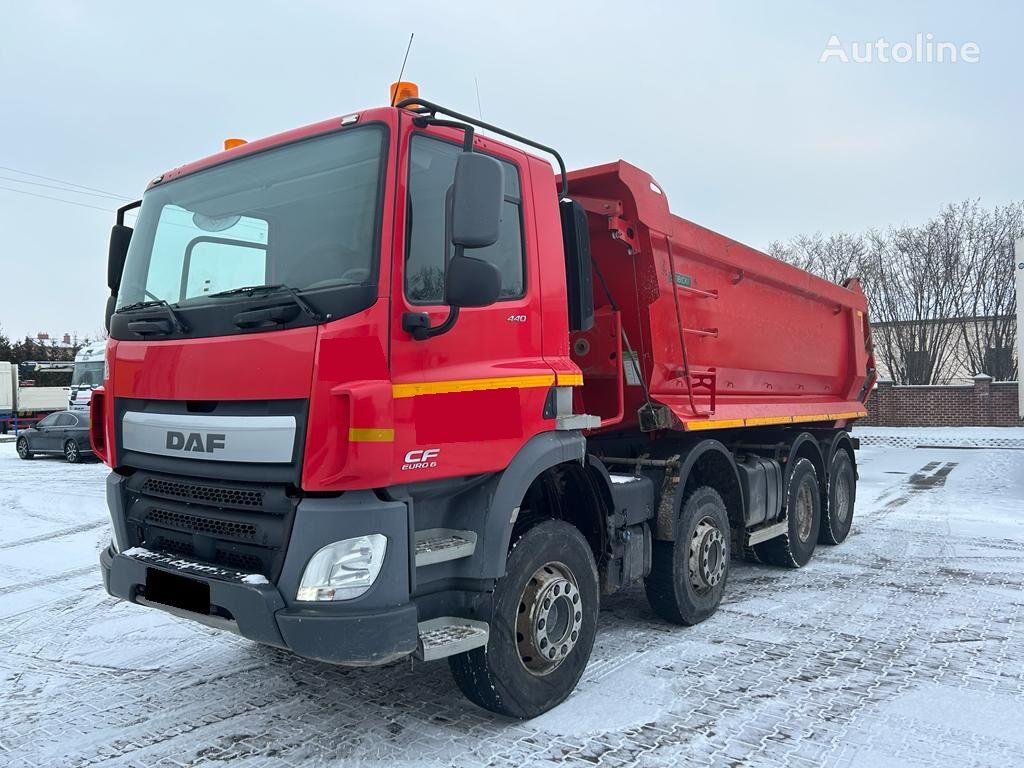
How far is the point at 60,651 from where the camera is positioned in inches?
198

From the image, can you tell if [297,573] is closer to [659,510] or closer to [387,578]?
[387,578]

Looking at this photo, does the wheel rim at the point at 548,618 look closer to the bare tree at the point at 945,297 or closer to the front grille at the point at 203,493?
the front grille at the point at 203,493

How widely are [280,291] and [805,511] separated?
6260 mm

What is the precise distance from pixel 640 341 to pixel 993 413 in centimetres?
2738

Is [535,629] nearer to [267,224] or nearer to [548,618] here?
[548,618]

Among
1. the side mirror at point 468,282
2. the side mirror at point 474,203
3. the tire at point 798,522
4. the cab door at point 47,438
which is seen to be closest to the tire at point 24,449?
the cab door at point 47,438

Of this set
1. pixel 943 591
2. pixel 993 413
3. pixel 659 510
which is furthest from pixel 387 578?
pixel 993 413

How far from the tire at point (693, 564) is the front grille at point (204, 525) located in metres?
2.92

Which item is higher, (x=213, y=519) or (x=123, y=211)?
(x=123, y=211)

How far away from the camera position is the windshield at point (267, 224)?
3.35 m

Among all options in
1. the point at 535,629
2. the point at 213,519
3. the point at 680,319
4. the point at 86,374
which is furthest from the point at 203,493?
the point at 86,374

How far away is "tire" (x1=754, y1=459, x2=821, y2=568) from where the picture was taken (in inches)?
292

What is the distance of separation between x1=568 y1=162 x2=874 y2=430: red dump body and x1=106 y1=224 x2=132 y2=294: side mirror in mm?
2767

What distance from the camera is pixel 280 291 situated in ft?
10.9
